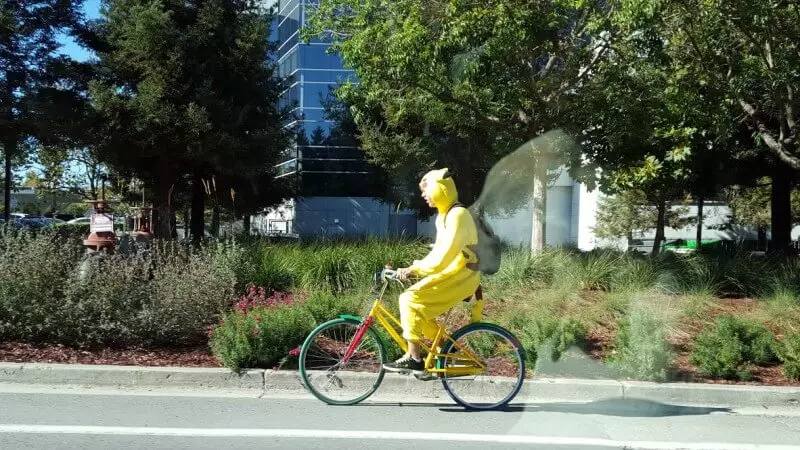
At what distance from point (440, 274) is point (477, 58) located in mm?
4656

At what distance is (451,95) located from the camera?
11359 mm

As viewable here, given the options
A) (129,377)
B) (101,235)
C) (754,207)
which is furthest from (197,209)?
(754,207)

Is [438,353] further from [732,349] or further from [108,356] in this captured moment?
[108,356]

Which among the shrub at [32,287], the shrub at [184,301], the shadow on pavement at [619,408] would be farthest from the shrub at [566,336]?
the shrub at [32,287]

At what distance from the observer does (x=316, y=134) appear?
30828 mm

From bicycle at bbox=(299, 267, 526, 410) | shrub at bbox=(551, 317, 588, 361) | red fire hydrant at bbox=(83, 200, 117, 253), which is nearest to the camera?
bicycle at bbox=(299, 267, 526, 410)

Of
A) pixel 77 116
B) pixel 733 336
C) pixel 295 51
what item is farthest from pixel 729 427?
pixel 295 51

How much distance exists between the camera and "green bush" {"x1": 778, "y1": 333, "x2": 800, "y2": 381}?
697cm

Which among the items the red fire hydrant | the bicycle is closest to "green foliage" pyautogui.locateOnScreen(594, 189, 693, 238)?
the red fire hydrant

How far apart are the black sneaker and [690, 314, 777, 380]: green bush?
119 inches

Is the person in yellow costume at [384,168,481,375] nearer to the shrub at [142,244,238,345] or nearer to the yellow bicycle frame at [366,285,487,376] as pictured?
the yellow bicycle frame at [366,285,487,376]

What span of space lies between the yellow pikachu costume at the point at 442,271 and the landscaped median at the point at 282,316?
3.58 feet

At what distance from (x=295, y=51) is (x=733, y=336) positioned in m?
29.1

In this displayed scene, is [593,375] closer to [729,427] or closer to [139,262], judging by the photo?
[729,427]
